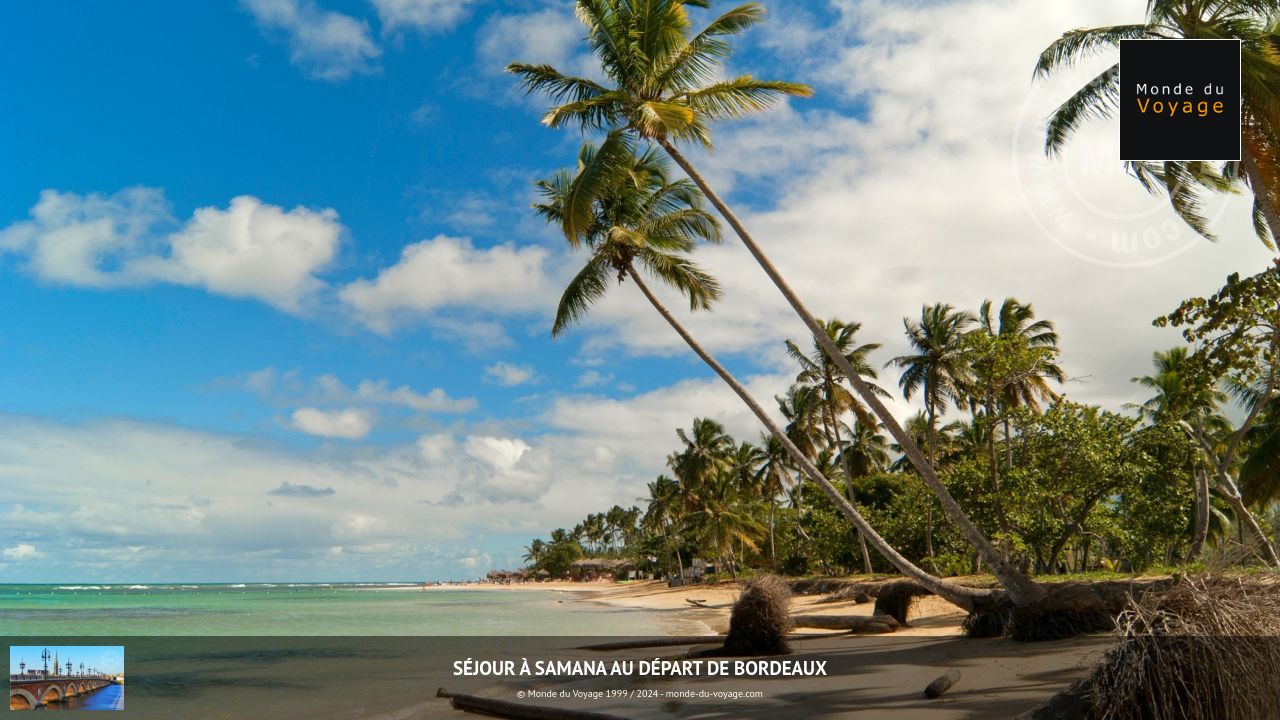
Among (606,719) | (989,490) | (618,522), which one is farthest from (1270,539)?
(618,522)

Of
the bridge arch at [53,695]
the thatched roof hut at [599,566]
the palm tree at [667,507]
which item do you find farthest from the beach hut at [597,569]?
the bridge arch at [53,695]

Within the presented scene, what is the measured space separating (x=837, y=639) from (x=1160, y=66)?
10.8 metres

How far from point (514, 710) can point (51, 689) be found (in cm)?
726

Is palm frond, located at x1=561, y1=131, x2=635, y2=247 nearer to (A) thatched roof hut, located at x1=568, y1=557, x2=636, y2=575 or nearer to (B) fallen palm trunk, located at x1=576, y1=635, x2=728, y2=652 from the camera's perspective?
(B) fallen palm trunk, located at x1=576, y1=635, x2=728, y2=652

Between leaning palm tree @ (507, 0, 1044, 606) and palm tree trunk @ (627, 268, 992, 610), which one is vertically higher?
leaning palm tree @ (507, 0, 1044, 606)

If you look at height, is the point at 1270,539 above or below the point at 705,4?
below

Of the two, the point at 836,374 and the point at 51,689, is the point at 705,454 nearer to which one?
the point at 836,374

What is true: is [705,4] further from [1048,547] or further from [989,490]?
[1048,547]

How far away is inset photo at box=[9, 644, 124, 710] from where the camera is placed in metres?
11.3

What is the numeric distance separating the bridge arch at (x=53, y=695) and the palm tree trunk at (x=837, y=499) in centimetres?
1132

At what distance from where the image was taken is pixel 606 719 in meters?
8.25

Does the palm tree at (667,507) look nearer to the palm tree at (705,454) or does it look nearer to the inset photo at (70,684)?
the palm tree at (705,454)

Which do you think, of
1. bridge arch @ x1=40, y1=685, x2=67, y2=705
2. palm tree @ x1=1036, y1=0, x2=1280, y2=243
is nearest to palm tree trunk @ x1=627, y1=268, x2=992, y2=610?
palm tree @ x1=1036, y1=0, x2=1280, y2=243

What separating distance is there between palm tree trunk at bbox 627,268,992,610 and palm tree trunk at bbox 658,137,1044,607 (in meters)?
0.58
